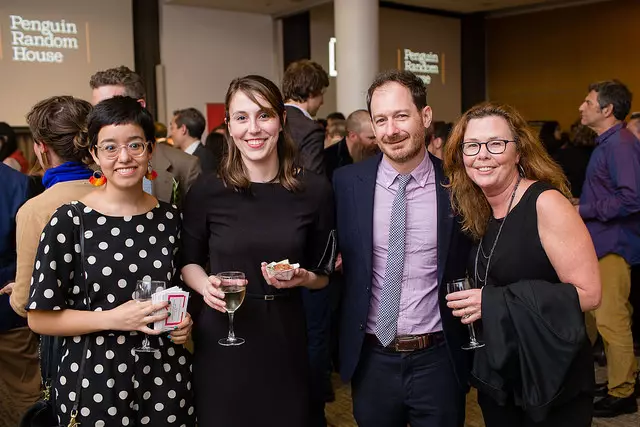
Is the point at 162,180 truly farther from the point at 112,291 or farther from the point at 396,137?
the point at 396,137

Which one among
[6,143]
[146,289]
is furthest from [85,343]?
[6,143]

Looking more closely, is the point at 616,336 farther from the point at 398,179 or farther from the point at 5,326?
the point at 5,326

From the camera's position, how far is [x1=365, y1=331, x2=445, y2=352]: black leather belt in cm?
224

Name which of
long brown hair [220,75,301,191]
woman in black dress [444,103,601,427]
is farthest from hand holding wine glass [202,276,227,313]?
woman in black dress [444,103,601,427]

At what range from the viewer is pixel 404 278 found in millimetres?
2264

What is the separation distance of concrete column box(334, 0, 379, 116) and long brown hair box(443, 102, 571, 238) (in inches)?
258

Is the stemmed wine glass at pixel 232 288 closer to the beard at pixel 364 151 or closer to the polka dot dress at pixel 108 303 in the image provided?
the polka dot dress at pixel 108 303

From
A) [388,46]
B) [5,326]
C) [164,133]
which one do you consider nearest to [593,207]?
[5,326]

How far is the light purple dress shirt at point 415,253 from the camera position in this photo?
2258 mm

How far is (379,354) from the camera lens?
2283 millimetres

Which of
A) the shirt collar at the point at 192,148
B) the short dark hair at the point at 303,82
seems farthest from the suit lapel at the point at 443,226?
the shirt collar at the point at 192,148

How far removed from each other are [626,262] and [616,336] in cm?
49

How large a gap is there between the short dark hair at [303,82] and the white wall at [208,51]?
251 inches

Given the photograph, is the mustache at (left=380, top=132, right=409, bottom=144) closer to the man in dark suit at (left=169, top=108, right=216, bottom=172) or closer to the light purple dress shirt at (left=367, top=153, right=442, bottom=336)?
the light purple dress shirt at (left=367, top=153, right=442, bottom=336)
